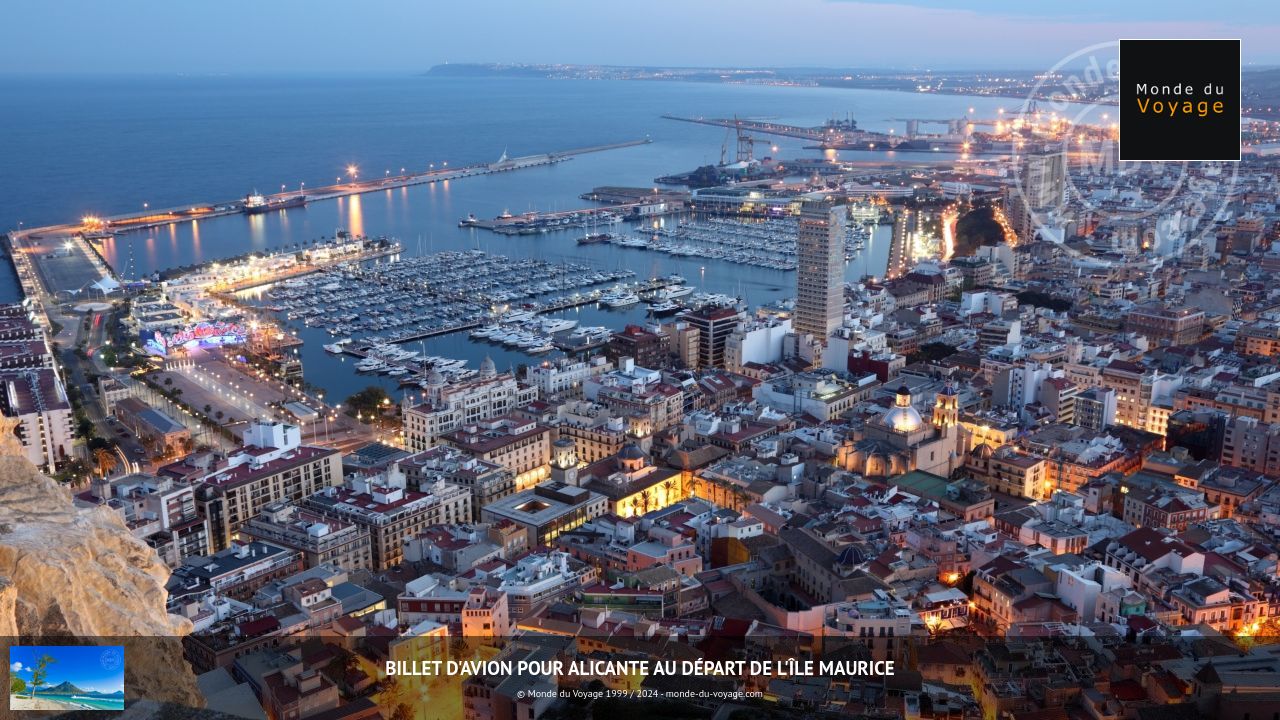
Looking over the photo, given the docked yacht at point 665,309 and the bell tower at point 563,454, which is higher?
the docked yacht at point 665,309

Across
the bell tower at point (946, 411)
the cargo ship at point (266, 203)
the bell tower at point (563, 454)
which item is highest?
the cargo ship at point (266, 203)

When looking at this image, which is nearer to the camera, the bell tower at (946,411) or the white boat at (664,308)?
the bell tower at (946,411)

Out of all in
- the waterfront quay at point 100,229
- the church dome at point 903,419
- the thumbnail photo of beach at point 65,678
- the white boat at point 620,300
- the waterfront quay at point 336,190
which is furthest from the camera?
the waterfront quay at point 336,190

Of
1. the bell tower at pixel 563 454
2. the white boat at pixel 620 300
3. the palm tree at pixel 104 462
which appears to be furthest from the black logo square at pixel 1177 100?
the white boat at pixel 620 300

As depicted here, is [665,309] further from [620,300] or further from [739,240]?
[739,240]

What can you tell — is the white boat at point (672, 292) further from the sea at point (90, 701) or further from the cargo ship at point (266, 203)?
the sea at point (90, 701)

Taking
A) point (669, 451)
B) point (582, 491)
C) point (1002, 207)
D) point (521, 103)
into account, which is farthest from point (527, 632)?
point (521, 103)

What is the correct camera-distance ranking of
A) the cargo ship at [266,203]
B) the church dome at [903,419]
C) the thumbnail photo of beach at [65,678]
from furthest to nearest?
the cargo ship at [266,203] < the church dome at [903,419] < the thumbnail photo of beach at [65,678]
